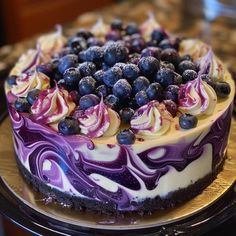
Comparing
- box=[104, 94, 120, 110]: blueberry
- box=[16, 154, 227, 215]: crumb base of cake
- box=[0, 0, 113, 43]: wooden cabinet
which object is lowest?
box=[0, 0, 113, 43]: wooden cabinet

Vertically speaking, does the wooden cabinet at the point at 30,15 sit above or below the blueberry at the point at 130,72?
below

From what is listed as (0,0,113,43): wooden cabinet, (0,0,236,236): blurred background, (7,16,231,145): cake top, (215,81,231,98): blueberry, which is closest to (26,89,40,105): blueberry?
(7,16,231,145): cake top

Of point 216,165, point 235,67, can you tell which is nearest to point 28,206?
point 216,165

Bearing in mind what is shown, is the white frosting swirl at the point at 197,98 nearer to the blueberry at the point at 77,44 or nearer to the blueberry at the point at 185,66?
the blueberry at the point at 185,66

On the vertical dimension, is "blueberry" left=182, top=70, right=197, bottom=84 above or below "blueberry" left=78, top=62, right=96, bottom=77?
below

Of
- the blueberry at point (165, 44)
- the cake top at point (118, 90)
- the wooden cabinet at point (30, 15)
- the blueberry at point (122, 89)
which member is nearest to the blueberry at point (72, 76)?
the cake top at point (118, 90)

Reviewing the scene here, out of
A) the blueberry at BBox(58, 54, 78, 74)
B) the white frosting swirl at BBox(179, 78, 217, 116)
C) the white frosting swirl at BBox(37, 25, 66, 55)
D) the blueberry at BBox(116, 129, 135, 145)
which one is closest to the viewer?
the blueberry at BBox(116, 129, 135, 145)

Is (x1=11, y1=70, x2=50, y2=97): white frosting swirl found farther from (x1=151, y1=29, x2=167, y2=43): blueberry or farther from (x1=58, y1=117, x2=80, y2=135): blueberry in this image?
(x1=151, y1=29, x2=167, y2=43): blueberry

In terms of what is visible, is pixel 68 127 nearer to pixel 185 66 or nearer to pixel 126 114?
pixel 126 114
